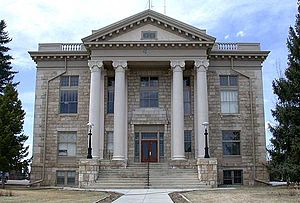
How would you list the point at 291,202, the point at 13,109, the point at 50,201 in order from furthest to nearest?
1. the point at 13,109
2. the point at 50,201
3. the point at 291,202

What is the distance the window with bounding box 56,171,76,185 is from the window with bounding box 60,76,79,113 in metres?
5.18

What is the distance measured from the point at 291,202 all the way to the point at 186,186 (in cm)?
1290

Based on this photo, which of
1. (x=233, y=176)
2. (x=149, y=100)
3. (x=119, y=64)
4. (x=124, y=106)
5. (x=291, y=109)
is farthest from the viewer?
(x=149, y=100)

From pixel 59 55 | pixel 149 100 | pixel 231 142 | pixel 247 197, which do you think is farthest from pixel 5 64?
pixel 247 197

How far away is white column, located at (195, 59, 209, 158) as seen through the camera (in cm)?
3334

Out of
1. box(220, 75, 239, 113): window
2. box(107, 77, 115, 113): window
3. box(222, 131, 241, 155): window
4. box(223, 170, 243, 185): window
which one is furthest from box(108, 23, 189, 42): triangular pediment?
box(223, 170, 243, 185): window

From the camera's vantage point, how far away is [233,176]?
35.6 meters

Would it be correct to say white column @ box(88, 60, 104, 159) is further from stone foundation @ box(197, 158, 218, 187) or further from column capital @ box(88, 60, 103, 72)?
stone foundation @ box(197, 158, 218, 187)

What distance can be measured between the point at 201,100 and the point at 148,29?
23.5 feet

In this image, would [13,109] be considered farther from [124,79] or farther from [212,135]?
[212,135]

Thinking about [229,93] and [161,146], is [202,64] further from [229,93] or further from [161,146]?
[161,146]

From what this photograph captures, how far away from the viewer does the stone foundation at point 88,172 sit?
29906 mm

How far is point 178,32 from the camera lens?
34438 millimetres

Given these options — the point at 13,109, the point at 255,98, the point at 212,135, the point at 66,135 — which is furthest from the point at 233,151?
the point at 13,109
